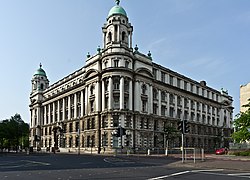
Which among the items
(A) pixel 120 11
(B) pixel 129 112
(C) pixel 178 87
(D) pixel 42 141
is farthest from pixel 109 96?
(D) pixel 42 141

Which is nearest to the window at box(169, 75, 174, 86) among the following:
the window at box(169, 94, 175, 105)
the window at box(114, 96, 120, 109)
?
the window at box(169, 94, 175, 105)

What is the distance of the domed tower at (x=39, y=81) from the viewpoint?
120 meters

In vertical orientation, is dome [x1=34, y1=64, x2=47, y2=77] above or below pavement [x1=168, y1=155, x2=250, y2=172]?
above

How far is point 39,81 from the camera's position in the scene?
120m

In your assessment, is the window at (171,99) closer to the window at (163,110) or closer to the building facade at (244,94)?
the window at (163,110)

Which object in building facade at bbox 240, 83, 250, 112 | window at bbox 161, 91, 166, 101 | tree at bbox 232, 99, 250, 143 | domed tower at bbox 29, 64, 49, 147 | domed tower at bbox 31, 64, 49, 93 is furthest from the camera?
domed tower at bbox 31, 64, 49, 93

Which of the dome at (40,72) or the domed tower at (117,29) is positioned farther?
the dome at (40,72)

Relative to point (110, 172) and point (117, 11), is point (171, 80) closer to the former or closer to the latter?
point (117, 11)

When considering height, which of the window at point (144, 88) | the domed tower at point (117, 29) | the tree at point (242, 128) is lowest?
the tree at point (242, 128)

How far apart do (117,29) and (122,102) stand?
1633 cm

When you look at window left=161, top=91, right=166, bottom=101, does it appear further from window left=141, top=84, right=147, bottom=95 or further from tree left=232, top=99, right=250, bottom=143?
tree left=232, top=99, right=250, bottom=143

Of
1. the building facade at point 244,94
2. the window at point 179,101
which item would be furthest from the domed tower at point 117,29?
the building facade at point 244,94

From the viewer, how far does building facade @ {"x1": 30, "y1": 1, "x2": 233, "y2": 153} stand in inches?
2707

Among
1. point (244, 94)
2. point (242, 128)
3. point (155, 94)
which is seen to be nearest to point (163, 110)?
point (155, 94)
